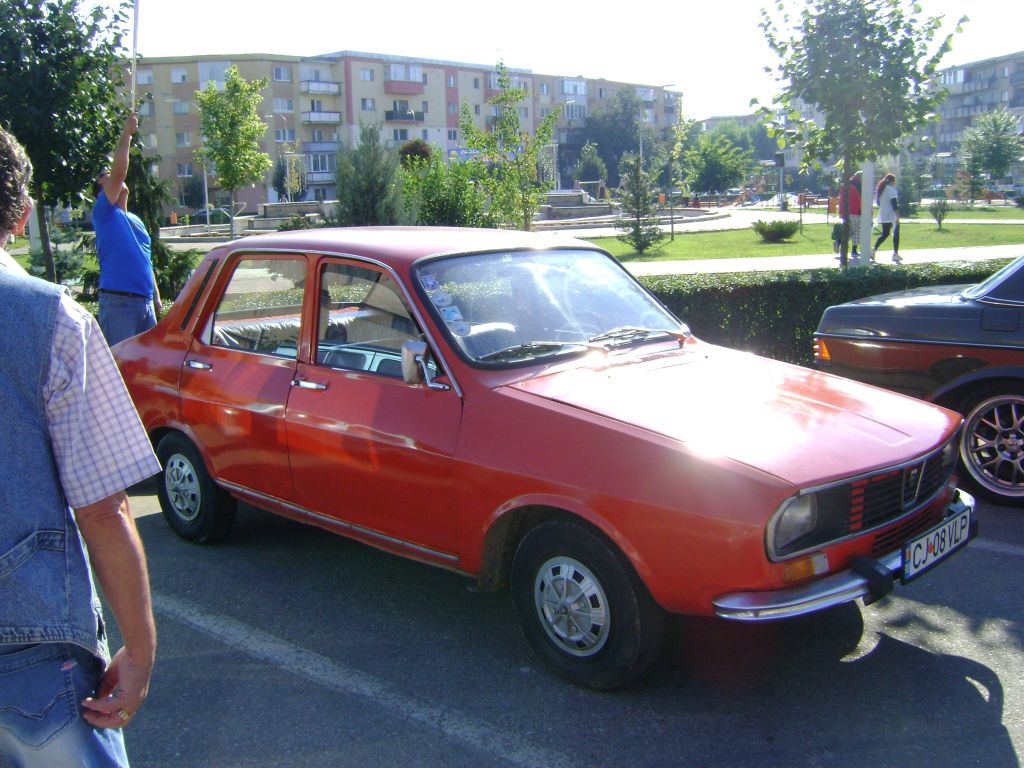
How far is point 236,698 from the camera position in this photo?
3869 mm

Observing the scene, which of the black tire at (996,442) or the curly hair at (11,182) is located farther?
the black tire at (996,442)

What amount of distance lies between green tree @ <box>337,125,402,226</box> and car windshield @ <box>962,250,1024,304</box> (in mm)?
14290

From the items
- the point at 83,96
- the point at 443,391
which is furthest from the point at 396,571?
the point at 83,96

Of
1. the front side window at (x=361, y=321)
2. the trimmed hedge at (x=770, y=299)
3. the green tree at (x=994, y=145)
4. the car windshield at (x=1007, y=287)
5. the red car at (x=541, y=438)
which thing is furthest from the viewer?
the green tree at (x=994, y=145)

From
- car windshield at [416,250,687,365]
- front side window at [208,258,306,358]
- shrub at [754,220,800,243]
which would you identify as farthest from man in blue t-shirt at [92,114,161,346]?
shrub at [754,220,800,243]

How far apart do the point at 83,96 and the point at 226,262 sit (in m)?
6.34

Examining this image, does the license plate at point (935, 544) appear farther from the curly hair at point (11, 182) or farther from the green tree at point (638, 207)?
the green tree at point (638, 207)

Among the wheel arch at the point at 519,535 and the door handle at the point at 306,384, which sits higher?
the door handle at the point at 306,384

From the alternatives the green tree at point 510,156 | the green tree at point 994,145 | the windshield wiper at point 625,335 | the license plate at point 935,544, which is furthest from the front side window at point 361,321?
the green tree at point 994,145

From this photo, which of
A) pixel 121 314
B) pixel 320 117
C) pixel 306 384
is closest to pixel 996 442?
pixel 306 384

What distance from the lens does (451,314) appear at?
4.44 metres

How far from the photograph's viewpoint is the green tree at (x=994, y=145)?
56.1 m

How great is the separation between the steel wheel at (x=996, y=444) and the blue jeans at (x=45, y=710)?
18.6ft

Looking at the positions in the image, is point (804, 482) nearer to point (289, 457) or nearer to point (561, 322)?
point (561, 322)
